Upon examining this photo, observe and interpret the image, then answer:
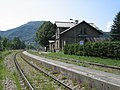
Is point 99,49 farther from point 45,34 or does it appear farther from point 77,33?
point 45,34

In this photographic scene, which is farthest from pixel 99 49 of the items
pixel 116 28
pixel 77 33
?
pixel 116 28

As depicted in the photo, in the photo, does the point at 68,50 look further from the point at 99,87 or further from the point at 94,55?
the point at 99,87

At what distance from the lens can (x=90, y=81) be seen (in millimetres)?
13359

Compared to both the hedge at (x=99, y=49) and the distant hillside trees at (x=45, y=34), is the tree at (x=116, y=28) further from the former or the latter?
the distant hillside trees at (x=45, y=34)

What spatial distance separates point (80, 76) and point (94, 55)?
2458 centimetres

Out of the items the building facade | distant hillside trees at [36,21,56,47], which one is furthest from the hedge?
distant hillside trees at [36,21,56,47]

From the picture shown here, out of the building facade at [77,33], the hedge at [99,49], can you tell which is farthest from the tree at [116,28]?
the hedge at [99,49]

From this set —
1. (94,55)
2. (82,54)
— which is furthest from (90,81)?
(82,54)

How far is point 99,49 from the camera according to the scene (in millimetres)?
36750

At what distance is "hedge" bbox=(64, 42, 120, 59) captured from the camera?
31.9m

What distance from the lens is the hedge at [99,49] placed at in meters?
31.9

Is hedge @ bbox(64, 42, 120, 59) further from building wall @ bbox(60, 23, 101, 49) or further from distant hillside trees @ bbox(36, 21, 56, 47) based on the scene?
distant hillside trees @ bbox(36, 21, 56, 47)

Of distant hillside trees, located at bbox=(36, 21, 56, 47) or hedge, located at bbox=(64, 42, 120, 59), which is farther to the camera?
distant hillside trees, located at bbox=(36, 21, 56, 47)

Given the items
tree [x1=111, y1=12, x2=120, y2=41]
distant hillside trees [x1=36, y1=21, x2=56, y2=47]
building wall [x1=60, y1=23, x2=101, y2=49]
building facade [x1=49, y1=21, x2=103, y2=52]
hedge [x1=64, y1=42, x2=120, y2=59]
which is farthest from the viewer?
distant hillside trees [x1=36, y1=21, x2=56, y2=47]
